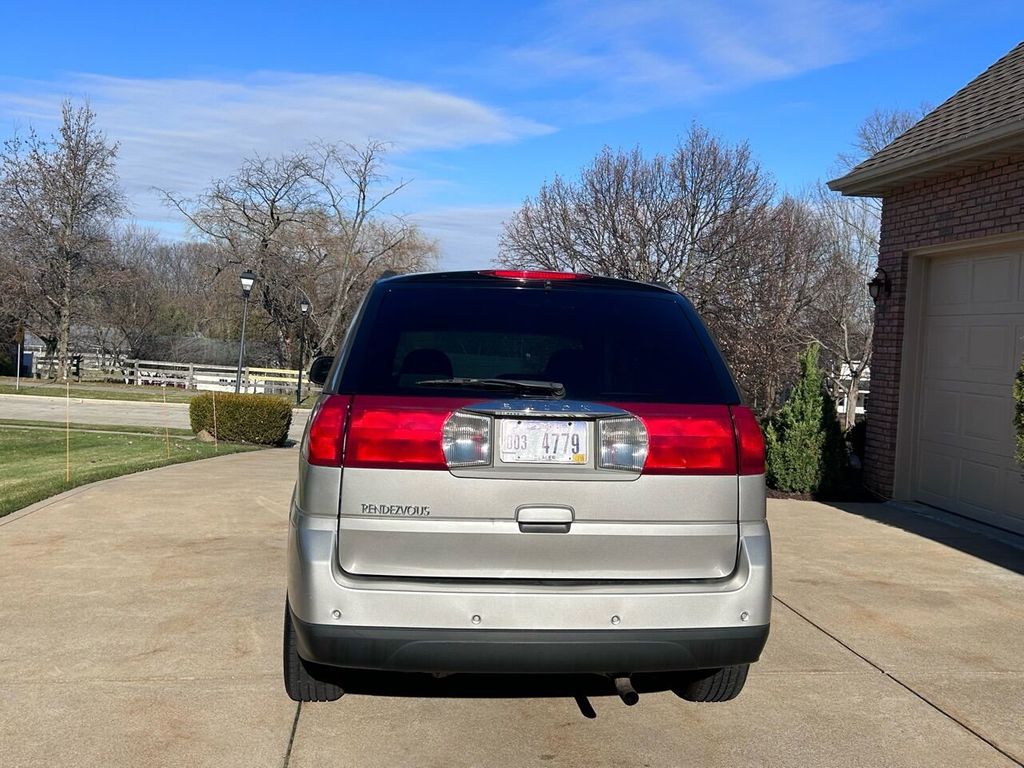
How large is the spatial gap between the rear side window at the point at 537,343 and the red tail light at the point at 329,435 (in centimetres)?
9

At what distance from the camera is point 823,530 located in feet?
26.7

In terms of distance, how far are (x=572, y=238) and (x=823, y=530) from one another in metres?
18.8

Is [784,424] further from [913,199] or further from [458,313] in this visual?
[458,313]

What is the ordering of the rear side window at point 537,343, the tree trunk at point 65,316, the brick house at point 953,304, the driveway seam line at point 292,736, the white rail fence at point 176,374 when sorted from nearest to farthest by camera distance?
1. the rear side window at point 537,343
2. the driveway seam line at point 292,736
3. the brick house at point 953,304
4. the tree trunk at point 65,316
5. the white rail fence at point 176,374

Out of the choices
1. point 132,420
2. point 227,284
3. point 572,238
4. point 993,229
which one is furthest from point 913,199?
Answer: point 227,284

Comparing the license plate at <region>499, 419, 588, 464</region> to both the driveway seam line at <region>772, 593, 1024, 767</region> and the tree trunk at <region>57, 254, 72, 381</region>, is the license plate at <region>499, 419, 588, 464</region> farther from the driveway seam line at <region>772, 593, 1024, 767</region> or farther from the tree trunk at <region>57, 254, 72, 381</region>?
the tree trunk at <region>57, 254, 72, 381</region>

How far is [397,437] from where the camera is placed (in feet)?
10.3

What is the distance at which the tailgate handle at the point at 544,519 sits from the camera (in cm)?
314

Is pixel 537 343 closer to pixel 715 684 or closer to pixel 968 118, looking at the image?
pixel 715 684

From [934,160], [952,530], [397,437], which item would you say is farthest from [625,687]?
[934,160]

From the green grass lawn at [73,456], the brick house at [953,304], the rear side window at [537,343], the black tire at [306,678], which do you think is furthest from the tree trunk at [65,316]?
the rear side window at [537,343]

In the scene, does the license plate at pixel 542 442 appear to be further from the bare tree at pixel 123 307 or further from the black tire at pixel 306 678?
the bare tree at pixel 123 307

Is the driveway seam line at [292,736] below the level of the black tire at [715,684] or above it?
below

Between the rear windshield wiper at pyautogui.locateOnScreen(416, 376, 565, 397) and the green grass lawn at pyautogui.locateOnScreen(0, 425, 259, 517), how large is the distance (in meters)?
6.17
